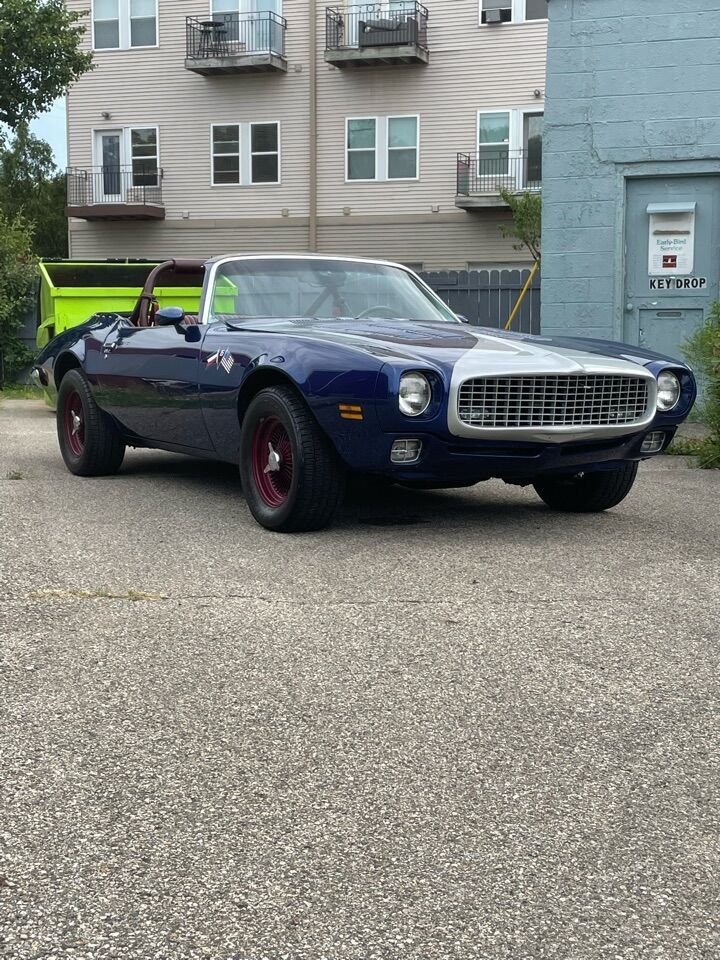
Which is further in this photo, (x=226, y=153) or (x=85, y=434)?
(x=226, y=153)

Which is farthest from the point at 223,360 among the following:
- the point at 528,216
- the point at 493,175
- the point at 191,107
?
the point at 191,107

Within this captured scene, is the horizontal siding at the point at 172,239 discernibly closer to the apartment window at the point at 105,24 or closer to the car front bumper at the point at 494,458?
the apartment window at the point at 105,24

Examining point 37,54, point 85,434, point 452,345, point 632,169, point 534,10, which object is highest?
point 534,10

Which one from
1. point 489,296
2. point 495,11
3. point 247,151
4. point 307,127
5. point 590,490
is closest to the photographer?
point 590,490

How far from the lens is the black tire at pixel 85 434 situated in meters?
8.23

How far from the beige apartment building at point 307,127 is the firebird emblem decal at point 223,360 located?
76.2 feet

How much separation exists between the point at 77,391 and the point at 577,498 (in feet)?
10.7

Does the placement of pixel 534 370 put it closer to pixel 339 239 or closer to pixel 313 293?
pixel 313 293

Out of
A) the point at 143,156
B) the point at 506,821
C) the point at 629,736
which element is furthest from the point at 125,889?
the point at 143,156

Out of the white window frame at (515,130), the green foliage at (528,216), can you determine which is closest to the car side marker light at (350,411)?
the green foliage at (528,216)

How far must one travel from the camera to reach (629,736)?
3.38 m

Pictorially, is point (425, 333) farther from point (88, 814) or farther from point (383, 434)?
point (88, 814)

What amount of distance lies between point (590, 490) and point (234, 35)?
27.6 m

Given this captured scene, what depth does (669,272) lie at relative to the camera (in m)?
12.6
